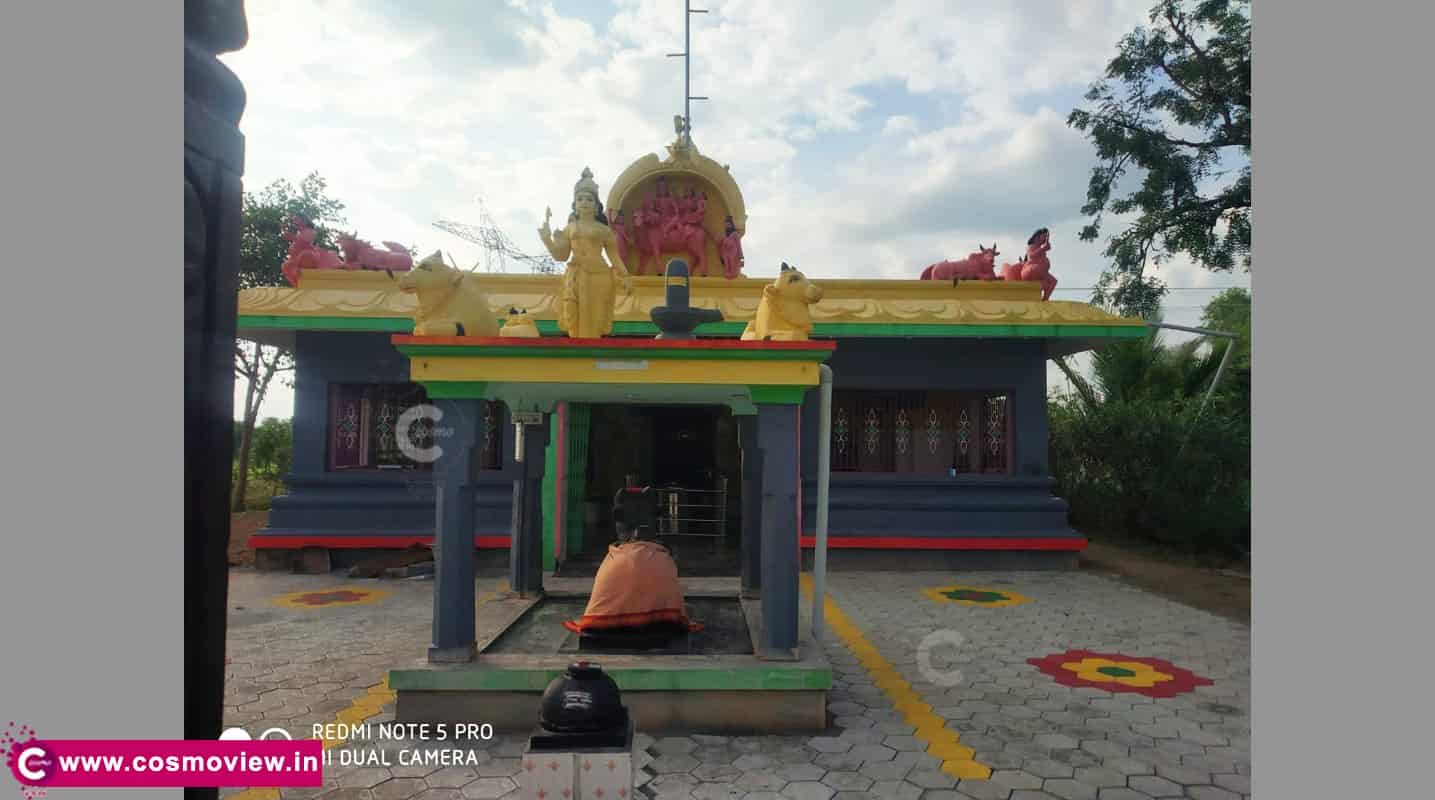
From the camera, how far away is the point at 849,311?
420 inches

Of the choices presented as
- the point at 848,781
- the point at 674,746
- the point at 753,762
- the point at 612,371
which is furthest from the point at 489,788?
the point at 612,371

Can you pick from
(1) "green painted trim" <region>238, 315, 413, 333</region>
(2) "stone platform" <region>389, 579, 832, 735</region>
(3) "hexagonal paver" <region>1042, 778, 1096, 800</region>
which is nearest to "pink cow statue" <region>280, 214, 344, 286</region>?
(1) "green painted trim" <region>238, 315, 413, 333</region>

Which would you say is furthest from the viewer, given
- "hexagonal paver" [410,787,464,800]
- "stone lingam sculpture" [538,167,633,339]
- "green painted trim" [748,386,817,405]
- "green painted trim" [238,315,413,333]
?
"green painted trim" [238,315,413,333]

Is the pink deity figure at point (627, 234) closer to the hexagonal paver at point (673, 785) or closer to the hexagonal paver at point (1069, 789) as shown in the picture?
the hexagonal paver at point (673, 785)

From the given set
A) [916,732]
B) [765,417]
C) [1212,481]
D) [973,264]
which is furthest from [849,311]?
[1212,481]

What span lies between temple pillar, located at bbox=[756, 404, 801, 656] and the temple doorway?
20.6 feet

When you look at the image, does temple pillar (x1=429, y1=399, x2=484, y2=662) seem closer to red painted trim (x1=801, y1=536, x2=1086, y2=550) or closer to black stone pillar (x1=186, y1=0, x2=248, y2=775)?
black stone pillar (x1=186, y1=0, x2=248, y2=775)

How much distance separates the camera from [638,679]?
4633 mm

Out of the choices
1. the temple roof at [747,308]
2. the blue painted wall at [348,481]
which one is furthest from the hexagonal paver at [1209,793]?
the blue painted wall at [348,481]

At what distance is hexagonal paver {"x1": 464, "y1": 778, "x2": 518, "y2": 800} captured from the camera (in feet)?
12.3

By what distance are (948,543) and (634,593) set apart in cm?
705

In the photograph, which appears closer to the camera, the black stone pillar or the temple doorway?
the black stone pillar

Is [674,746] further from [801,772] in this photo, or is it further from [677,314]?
[677,314]

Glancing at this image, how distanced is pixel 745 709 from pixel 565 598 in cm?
320
